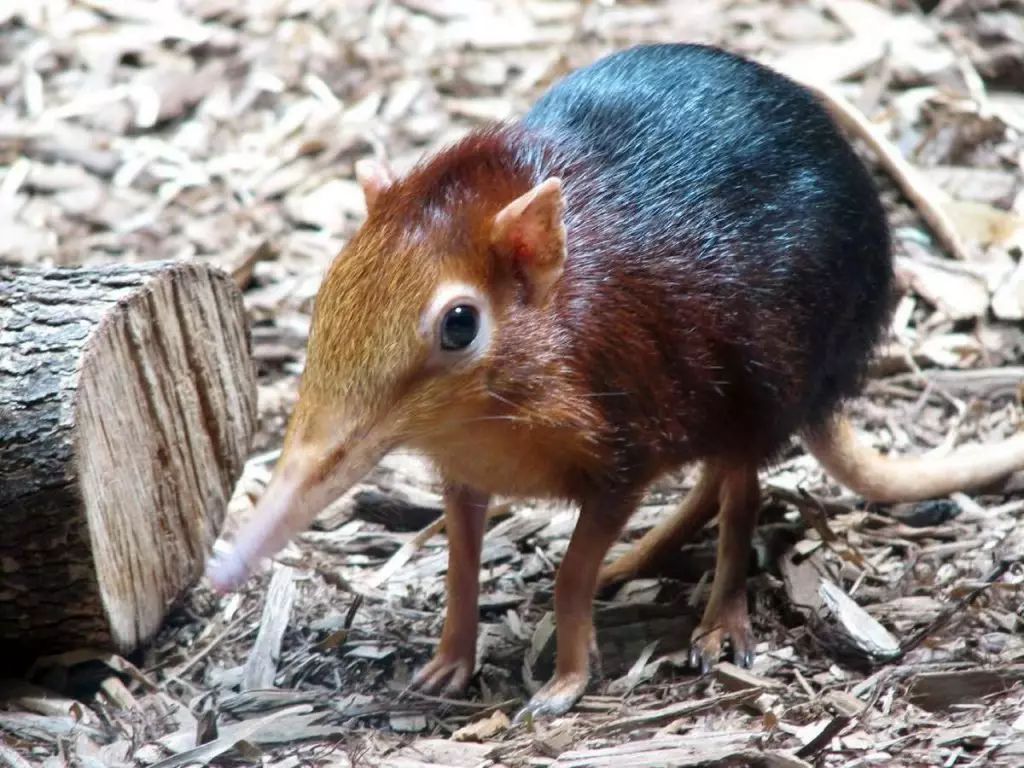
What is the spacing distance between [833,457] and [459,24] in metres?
4.88

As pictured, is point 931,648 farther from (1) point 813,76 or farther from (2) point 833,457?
(1) point 813,76

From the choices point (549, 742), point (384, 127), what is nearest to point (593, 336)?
point (549, 742)

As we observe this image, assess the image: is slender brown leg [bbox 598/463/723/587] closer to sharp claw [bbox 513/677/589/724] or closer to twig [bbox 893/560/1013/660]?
sharp claw [bbox 513/677/589/724]

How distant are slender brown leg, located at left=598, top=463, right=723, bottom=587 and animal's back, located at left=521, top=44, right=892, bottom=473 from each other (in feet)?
1.64

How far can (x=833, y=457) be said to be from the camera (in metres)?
5.16

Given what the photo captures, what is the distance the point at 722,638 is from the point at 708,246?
129 cm

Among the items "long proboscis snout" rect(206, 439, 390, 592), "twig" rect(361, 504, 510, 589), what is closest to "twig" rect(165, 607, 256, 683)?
"twig" rect(361, 504, 510, 589)

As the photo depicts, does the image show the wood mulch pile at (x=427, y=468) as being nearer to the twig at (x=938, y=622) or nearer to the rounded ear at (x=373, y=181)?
the twig at (x=938, y=622)

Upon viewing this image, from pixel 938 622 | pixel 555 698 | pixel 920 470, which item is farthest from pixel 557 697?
pixel 920 470

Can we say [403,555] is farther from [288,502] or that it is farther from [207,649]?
[288,502]

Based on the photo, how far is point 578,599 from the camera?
4.36 meters

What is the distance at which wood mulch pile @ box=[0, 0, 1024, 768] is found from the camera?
412 centimetres

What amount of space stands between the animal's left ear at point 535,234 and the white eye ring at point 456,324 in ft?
0.51

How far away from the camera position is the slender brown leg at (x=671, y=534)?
512 centimetres
